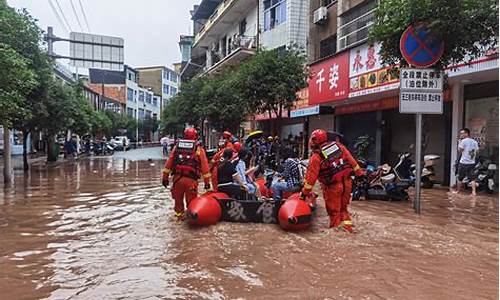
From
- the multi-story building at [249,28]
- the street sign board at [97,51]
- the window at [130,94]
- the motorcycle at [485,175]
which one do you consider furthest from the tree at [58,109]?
the window at [130,94]

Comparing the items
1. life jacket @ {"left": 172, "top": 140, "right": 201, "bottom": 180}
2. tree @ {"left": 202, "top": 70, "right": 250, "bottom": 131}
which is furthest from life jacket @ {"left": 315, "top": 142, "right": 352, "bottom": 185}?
tree @ {"left": 202, "top": 70, "right": 250, "bottom": 131}

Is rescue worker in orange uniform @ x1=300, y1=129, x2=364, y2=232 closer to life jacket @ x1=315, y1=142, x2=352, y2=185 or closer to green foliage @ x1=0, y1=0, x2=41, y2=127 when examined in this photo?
life jacket @ x1=315, y1=142, x2=352, y2=185

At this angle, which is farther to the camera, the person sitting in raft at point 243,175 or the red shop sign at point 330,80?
the red shop sign at point 330,80

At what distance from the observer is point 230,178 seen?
28.8 ft

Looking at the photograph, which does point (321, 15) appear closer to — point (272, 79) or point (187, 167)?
point (272, 79)

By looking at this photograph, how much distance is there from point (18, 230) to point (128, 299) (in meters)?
4.29

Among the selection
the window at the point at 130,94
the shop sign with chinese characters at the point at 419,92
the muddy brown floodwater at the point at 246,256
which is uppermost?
the window at the point at 130,94

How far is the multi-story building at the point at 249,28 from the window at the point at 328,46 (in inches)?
39.6

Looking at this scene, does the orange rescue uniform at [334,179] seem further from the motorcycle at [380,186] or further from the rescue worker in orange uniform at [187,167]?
the motorcycle at [380,186]

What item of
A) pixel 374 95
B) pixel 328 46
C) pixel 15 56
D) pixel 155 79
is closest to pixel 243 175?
pixel 15 56

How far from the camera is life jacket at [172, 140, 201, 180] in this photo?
28.2 ft

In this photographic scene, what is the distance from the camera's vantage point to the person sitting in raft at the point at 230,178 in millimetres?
→ 8695

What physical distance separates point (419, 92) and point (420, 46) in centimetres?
79

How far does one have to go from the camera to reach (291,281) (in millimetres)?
5352
